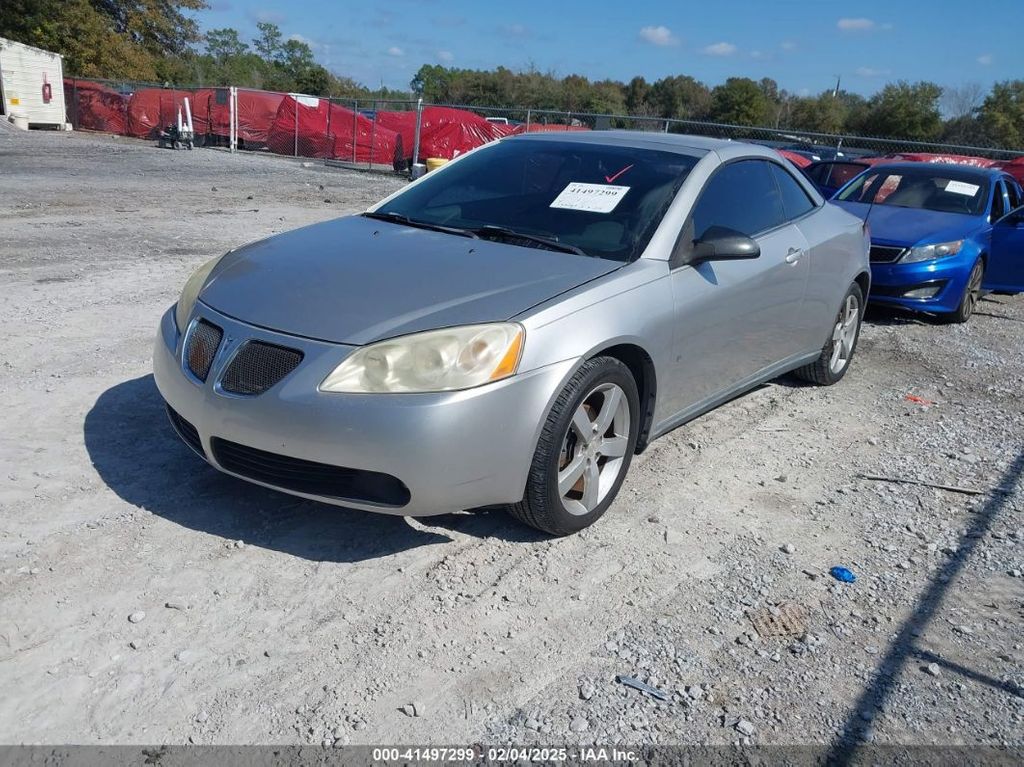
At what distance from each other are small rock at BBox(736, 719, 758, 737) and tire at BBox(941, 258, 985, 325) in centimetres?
687

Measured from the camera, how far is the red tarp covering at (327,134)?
2512 centimetres

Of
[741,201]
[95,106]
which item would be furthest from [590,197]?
[95,106]

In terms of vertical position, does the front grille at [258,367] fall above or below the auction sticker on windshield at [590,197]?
below

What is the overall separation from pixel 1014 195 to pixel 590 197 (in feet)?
26.0

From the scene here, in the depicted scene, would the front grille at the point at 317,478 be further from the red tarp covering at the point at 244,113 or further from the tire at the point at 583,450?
the red tarp covering at the point at 244,113

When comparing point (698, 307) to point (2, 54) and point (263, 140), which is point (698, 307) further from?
point (2, 54)

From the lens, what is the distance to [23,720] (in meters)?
2.39

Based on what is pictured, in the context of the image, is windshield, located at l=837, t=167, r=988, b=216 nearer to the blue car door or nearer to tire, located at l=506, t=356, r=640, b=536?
the blue car door

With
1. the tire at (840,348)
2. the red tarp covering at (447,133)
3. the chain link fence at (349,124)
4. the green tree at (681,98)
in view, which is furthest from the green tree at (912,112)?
the tire at (840,348)

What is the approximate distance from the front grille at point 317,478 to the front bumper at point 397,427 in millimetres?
21

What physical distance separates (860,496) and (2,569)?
377 cm

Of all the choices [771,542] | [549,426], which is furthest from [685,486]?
[549,426]

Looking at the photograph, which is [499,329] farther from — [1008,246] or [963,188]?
[963,188]

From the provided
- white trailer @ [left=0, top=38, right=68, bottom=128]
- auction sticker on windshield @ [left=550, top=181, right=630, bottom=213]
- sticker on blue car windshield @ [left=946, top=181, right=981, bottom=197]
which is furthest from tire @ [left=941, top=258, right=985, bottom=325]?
white trailer @ [left=0, top=38, right=68, bottom=128]
